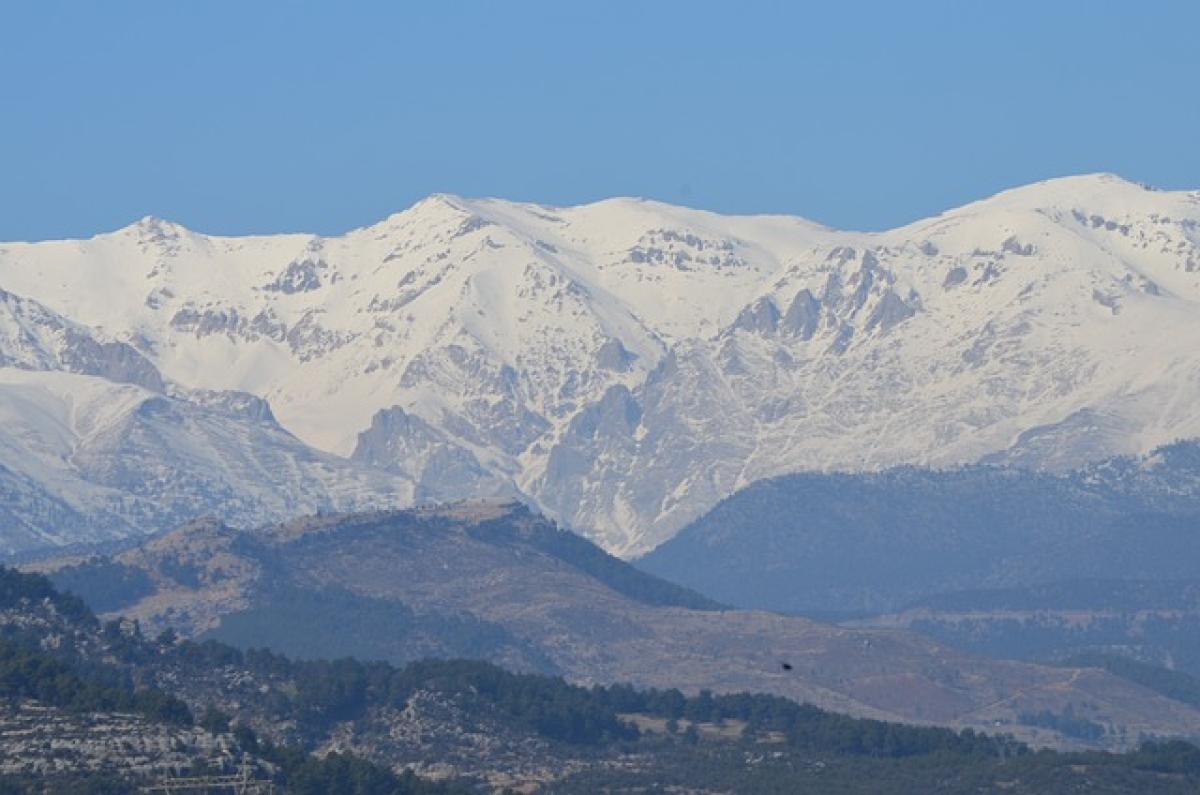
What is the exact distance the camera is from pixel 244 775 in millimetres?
196500

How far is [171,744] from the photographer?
199 m

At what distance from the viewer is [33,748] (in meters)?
193

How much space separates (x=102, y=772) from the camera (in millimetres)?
191000

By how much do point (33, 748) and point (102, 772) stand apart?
4.12 metres

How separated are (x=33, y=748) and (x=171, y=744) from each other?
805 cm

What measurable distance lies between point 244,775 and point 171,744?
14.6 feet

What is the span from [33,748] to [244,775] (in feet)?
33.1

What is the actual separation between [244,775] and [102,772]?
320 inches
